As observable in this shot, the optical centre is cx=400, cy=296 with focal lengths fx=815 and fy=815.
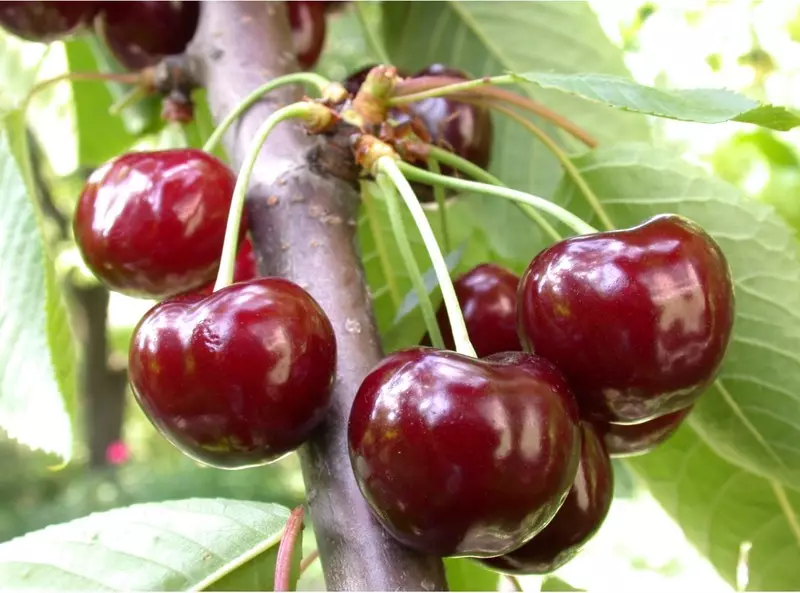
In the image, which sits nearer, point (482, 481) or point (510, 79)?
point (482, 481)

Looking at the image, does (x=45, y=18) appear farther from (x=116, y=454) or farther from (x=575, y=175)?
(x=116, y=454)

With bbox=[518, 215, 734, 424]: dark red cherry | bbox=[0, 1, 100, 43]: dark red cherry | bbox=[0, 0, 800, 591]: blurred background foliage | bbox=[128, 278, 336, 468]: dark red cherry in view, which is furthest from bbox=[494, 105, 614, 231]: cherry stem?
bbox=[0, 1, 100, 43]: dark red cherry

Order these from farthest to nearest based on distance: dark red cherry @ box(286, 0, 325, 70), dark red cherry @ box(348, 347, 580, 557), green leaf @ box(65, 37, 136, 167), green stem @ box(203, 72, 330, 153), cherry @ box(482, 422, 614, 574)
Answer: green leaf @ box(65, 37, 136, 167) → dark red cherry @ box(286, 0, 325, 70) → green stem @ box(203, 72, 330, 153) → cherry @ box(482, 422, 614, 574) → dark red cherry @ box(348, 347, 580, 557)

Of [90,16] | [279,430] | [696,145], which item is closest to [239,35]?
[90,16]

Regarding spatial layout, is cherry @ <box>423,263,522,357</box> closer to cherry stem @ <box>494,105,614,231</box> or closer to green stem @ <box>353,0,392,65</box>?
cherry stem @ <box>494,105,614,231</box>

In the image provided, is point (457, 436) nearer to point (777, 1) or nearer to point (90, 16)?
point (90, 16)

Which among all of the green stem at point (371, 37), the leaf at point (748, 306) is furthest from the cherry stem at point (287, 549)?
the green stem at point (371, 37)

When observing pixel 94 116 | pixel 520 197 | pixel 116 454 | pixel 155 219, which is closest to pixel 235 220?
pixel 155 219
